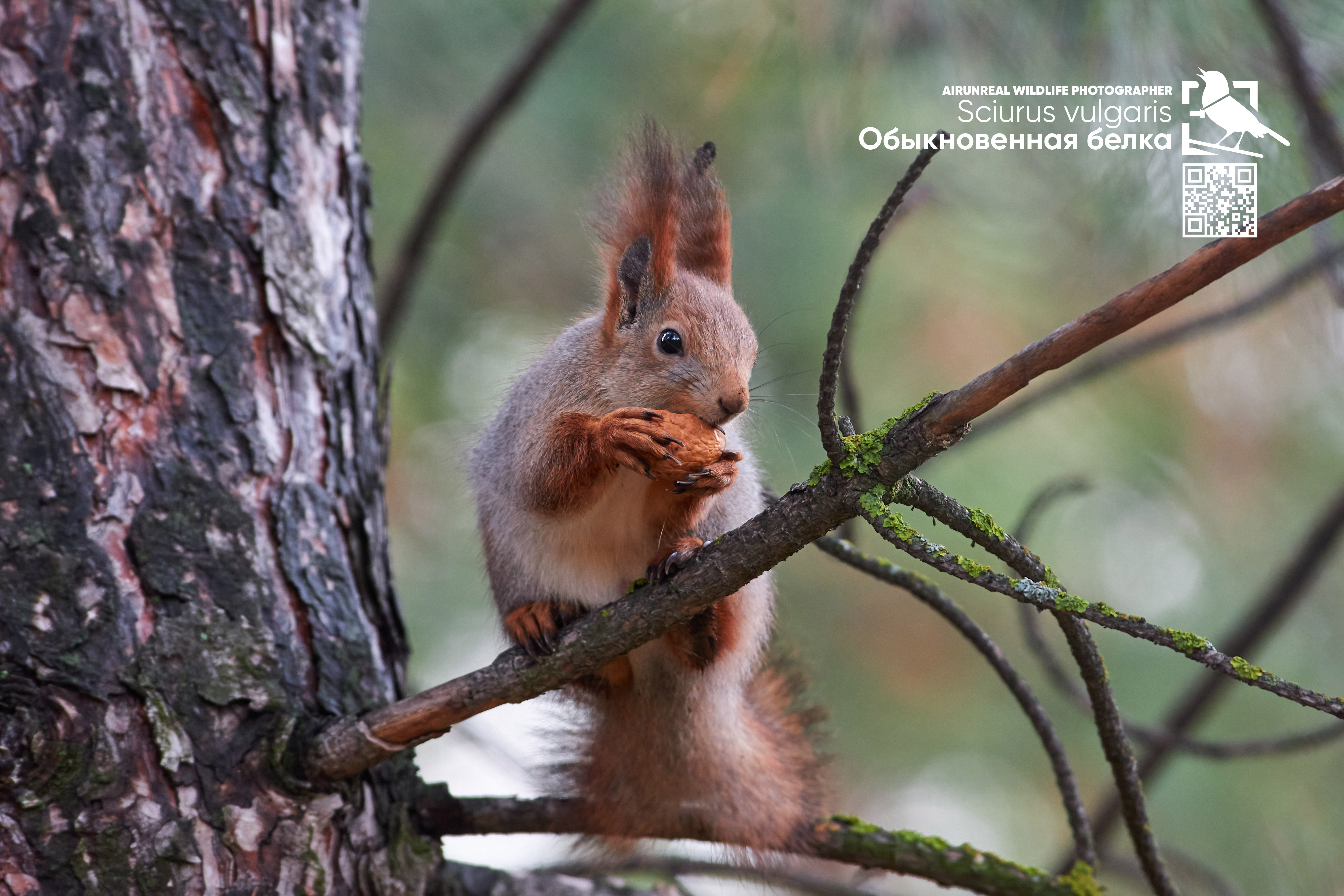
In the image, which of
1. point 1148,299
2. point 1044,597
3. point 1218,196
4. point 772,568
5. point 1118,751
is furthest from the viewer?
point 1218,196

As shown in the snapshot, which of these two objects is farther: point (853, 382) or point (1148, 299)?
point (853, 382)

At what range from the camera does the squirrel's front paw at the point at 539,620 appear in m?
1.38

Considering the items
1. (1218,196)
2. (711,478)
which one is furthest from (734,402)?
(1218,196)

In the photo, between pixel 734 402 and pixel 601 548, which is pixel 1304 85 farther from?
pixel 601 548

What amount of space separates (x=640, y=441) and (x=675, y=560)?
14cm

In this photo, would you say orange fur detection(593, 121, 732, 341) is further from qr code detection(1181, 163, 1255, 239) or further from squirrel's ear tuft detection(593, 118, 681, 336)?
qr code detection(1181, 163, 1255, 239)

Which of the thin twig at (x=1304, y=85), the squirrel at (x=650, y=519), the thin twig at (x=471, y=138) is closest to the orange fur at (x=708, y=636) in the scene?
the squirrel at (x=650, y=519)

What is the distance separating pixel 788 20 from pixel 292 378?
1.44 metres

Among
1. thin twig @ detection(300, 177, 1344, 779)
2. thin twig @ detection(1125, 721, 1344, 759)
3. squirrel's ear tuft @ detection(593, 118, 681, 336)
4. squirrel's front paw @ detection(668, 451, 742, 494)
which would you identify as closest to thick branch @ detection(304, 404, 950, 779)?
thin twig @ detection(300, 177, 1344, 779)

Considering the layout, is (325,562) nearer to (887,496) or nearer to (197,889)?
(197,889)

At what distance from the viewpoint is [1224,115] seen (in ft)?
6.33

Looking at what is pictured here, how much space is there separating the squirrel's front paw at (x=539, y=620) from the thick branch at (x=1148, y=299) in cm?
65

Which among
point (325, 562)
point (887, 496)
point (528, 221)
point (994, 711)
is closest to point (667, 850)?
point (325, 562)

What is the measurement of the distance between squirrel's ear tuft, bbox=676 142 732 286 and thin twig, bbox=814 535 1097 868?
19.1 inches
